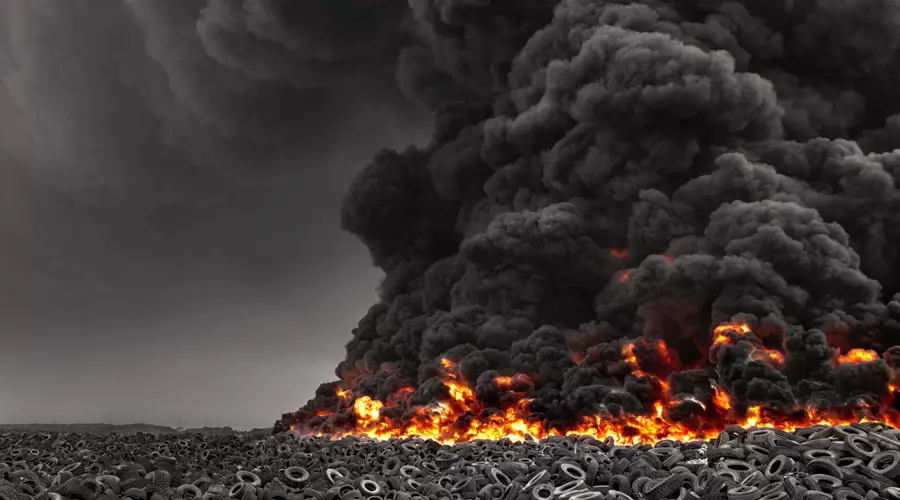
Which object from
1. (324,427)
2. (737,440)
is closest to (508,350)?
(324,427)

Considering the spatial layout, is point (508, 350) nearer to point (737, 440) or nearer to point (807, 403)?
point (807, 403)

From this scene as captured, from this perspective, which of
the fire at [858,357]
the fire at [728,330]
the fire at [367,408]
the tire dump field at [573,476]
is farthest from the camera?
the fire at [367,408]

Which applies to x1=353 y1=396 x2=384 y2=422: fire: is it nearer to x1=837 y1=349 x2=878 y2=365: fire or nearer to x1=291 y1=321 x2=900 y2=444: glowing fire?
x1=291 y1=321 x2=900 y2=444: glowing fire

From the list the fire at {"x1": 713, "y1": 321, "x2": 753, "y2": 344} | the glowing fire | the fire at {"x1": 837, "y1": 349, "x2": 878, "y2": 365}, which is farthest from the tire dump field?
the fire at {"x1": 837, "y1": 349, "x2": 878, "y2": 365}

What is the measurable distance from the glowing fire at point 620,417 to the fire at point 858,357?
6 cm

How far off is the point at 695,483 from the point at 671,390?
34.9 meters

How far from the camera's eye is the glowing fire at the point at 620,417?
149ft

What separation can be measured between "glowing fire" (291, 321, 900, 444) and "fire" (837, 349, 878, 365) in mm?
59

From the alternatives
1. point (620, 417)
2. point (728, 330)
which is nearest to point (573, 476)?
point (620, 417)

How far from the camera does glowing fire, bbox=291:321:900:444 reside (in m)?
45.5

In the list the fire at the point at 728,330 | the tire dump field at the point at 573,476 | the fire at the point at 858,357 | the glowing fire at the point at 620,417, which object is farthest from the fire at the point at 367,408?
the fire at the point at 858,357

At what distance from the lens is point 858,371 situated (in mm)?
44031

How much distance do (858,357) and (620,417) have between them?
16948mm

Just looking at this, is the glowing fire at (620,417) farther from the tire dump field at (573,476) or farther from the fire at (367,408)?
the tire dump field at (573,476)
